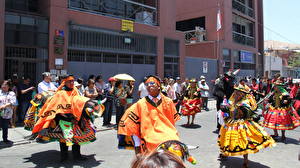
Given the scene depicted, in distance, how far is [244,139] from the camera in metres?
4.84

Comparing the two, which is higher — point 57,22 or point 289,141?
point 57,22

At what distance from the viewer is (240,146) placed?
15.9 feet

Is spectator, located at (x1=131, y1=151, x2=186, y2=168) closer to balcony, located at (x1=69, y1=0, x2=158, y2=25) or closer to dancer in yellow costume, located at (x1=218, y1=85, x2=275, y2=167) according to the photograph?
dancer in yellow costume, located at (x1=218, y1=85, x2=275, y2=167)

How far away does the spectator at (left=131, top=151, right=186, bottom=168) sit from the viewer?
1.30 m

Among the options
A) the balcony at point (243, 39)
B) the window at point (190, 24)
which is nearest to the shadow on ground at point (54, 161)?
the window at point (190, 24)

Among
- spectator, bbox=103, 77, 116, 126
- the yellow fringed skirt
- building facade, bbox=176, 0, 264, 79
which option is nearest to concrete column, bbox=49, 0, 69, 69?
spectator, bbox=103, 77, 116, 126

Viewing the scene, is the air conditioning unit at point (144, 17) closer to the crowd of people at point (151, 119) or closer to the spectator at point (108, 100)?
the spectator at point (108, 100)

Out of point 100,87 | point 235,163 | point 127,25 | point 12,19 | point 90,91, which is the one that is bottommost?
point 235,163

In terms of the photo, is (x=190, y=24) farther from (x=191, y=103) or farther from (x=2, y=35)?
(x=2, y=35)

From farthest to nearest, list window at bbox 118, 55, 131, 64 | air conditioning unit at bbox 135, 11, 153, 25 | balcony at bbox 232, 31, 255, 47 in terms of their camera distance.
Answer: balcony at bbox 232, 31, 255, 47
air conditioning unit at bbox 135, 11, 153, 25
window at bbox 118, 55, 131, 64

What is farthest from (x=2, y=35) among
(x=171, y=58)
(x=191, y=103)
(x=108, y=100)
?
(x=171, y=58)

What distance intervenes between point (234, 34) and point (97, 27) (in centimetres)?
1547

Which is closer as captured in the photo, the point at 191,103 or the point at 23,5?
the point at 191,103

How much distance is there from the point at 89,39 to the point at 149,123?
942 centimetres
